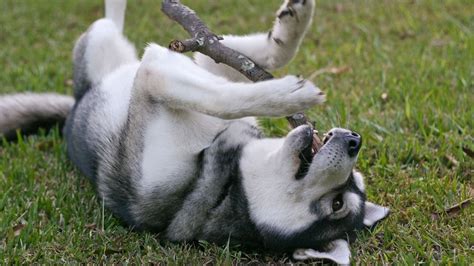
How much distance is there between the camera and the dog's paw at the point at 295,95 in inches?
130

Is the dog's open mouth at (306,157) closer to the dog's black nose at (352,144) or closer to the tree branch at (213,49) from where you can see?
Result: the dog's black nose at (352,144)

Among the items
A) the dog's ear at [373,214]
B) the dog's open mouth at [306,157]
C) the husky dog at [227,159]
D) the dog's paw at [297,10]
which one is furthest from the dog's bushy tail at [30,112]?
the dog's ear at [373,214]

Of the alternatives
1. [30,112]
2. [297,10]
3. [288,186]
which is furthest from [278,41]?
[30,112]

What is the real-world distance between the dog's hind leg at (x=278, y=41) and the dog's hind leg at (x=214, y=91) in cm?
70

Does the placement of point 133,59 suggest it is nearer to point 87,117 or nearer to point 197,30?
point 87,117

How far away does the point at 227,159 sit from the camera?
3814 mm

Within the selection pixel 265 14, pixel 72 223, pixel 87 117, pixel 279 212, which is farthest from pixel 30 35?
pixel 279 212

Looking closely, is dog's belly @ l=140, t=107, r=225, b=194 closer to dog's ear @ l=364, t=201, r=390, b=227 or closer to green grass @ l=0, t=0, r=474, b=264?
Answer: green grass @ l=0, t=0, r=474, b=264

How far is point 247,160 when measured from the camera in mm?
3717

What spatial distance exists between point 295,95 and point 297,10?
89cm

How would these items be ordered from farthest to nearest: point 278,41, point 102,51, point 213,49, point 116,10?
point 116,10 < point 102,51 < point 278,41 < point 213,49

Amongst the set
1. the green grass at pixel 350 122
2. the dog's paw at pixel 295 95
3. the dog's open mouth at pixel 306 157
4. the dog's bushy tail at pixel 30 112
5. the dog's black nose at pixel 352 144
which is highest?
the dog's paw at pixel 295 95

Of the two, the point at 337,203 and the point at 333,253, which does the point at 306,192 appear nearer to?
the point at 337,203

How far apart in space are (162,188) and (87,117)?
3.83ft
